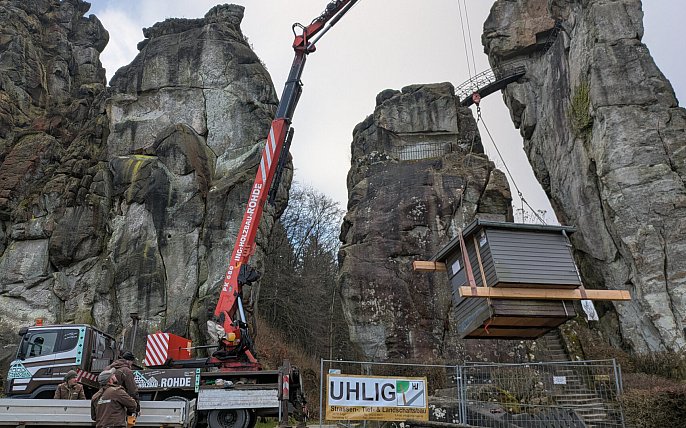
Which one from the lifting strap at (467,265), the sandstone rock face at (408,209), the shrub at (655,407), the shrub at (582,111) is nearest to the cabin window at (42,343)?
the lifting strap at (467,265)

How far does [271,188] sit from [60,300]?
11.6 meters

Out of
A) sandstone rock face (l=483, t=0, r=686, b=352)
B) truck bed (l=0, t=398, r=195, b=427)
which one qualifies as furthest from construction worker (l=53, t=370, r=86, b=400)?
sandstone rock face (l=483, t=0, r=686, b=352)

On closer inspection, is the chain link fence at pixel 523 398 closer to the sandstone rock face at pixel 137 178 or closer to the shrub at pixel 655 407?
the shrub at pixel 655 407

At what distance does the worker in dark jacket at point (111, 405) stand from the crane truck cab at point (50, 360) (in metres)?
5.16

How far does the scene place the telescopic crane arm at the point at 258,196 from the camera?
13.9 m

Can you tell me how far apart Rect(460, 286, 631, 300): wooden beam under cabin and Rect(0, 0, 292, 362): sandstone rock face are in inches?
434

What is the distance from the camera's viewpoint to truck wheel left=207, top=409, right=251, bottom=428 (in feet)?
38.1

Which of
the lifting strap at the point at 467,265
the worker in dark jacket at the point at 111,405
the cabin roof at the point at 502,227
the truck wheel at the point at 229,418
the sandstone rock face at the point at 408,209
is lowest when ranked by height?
the truck wheel at the point at 229,418

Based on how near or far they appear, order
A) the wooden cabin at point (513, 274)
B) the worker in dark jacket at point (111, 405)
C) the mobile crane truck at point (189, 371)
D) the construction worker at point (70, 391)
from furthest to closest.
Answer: the construction worker at point (70, 391), the wooden cabin at point (513, 274), the mobile crane truck at point (189, 371), the worker in dark jacket at point (111, 405)

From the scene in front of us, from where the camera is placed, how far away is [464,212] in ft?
82.1

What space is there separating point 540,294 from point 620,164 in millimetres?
14176

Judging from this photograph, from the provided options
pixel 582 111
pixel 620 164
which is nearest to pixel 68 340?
pixel 620 164

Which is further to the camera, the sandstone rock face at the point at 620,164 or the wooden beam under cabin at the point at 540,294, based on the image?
the sandstone rock face at the point at 620,164

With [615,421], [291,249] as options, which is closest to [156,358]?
[615,421]
